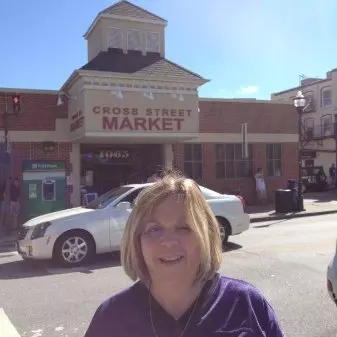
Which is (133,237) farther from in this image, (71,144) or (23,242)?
(71,144)

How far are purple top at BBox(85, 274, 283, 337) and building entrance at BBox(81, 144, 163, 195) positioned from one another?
17.2 m

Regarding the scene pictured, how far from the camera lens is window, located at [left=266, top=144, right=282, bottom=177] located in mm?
22516

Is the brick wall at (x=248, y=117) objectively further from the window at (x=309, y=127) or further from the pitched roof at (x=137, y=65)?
the window at (x=309, y=127)

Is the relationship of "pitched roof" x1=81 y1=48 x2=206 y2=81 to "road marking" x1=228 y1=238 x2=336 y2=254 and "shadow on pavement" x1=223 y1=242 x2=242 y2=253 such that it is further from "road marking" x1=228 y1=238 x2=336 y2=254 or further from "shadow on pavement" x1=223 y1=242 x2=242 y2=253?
"road marking" x1=228 y1=238 x2=336 y2=254

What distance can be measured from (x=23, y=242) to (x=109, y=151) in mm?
10855

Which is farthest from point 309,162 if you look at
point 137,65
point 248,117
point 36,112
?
point 36,112

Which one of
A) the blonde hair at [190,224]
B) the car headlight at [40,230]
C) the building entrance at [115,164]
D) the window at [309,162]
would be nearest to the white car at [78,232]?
the car headlight at [40,230]

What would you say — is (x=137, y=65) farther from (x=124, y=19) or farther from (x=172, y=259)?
(x=172, y=259)

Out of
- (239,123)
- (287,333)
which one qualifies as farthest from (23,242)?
(239,123)

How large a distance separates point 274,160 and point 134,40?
8.56 meters

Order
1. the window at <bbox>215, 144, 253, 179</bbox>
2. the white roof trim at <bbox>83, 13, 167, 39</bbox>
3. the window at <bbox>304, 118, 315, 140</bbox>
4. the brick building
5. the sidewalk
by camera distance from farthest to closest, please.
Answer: the window at <bbox>304, 118, 315, 140</bbox> < the window at <bbox>215, 144, 253, 179</bbox> < the white roof trim at <bbox>83, 13, 167, 39</bbox> < the sidewalk < the brick building

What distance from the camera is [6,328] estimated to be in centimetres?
518

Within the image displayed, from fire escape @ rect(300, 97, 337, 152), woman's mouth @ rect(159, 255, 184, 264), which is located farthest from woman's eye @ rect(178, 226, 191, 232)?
fire escape @ rect(300, 97, 337, 152)

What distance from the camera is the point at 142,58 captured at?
20375 mm
